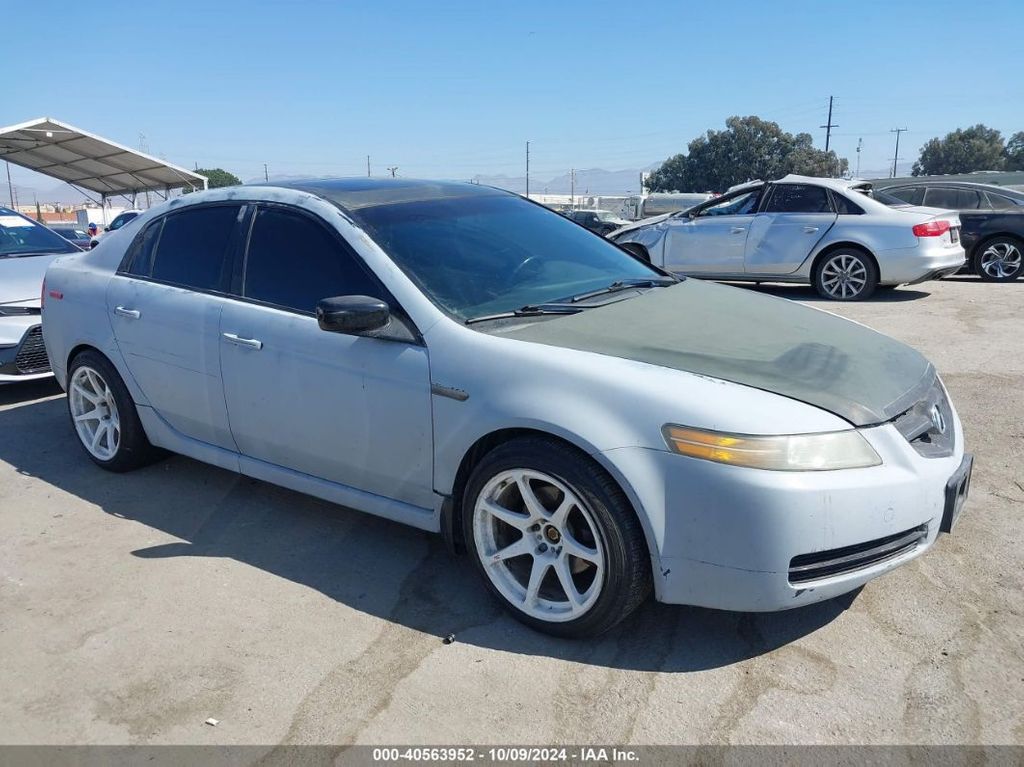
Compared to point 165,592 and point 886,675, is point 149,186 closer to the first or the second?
point 165,592

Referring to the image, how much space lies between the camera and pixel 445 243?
11.8 ft

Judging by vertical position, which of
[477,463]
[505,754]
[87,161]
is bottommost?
[505,754]

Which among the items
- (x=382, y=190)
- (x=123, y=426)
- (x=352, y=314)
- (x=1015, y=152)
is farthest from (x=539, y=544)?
(x=1015, y=152)

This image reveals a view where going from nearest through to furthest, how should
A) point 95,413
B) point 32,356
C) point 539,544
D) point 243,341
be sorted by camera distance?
point 539,544 < point 243,341 < point 95,413 < point 32,356

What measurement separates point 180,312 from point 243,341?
569 mm

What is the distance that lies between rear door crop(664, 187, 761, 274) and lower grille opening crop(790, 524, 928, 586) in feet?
27.4

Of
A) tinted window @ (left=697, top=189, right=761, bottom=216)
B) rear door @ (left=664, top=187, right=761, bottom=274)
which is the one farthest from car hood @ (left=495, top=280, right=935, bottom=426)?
tinted window @ (left=697, top=189, right=761, bottom=216)

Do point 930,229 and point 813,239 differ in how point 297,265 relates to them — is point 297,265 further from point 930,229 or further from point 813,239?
point 930,229

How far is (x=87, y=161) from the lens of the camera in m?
24.9

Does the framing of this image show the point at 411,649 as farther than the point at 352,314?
No

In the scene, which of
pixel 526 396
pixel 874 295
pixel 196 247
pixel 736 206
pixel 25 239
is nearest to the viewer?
pixel 526 396

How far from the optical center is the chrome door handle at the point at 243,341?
12.0ft

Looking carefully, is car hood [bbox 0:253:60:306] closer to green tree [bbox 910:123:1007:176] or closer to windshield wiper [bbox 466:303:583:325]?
windshield wiper [bbox 466:303:583:325]

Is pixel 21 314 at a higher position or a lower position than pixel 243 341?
lower
